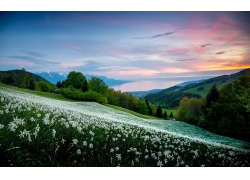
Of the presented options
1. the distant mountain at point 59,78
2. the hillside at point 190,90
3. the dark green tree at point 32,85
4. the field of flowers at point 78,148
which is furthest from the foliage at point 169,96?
the dark green tree at point 32,85

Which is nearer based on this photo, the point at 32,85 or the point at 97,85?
the point at 32,85

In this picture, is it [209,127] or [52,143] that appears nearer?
[52,143]

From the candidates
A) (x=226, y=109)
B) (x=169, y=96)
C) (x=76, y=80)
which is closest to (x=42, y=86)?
(x=76, y=80)

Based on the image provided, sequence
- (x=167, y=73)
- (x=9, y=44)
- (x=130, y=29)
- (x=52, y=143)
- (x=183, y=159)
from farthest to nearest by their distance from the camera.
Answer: (x=167, y=73) < (x=130, y=29) < (x=9, y=44) < (x=183, y=159) < (x=52, y=143)

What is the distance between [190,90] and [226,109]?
98.7 inches

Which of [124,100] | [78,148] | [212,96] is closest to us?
[78,148]

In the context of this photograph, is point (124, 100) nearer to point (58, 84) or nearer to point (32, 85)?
point (58, 84)

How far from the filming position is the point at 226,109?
9.27 m

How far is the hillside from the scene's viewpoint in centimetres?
747

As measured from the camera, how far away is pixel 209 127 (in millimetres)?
10031
